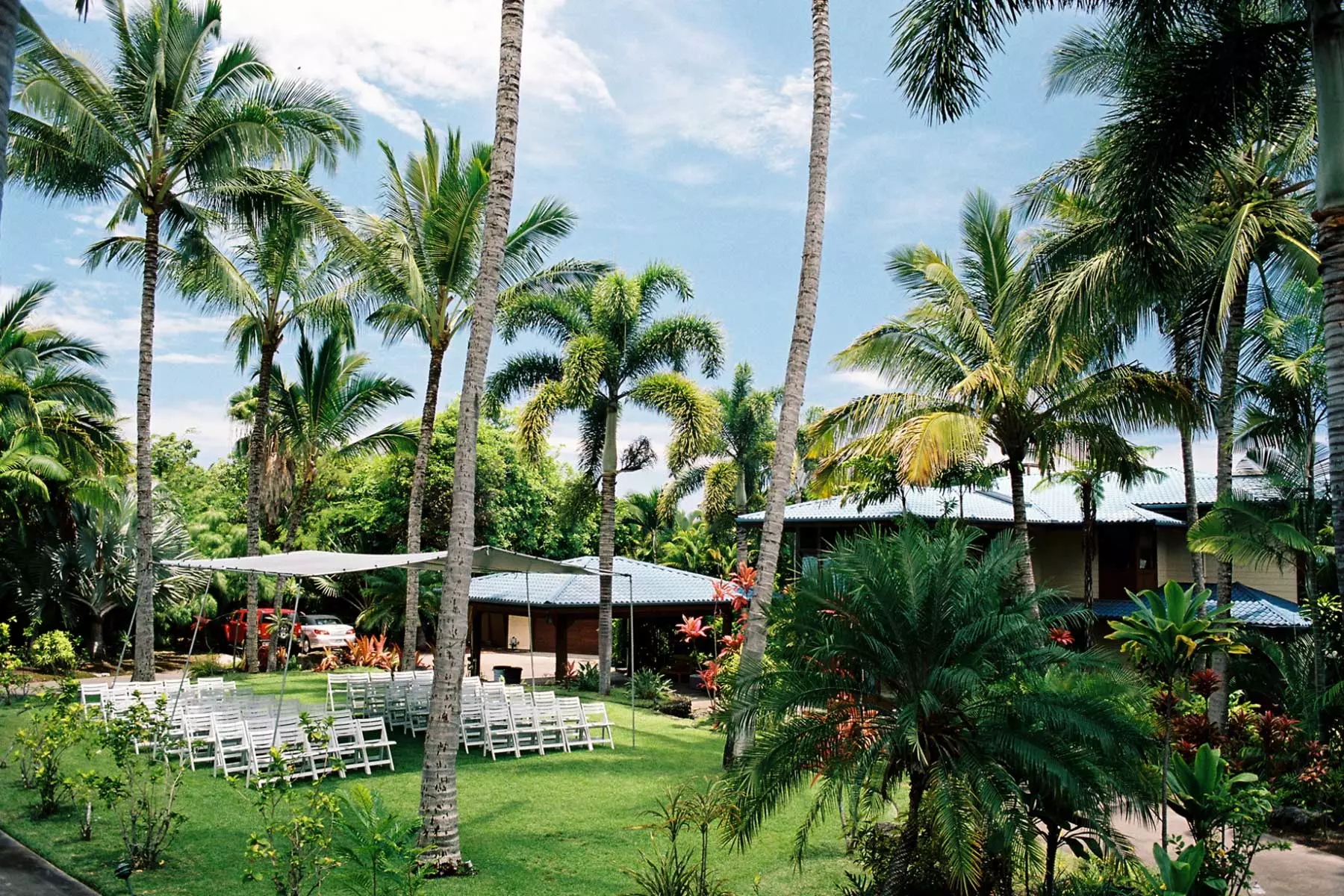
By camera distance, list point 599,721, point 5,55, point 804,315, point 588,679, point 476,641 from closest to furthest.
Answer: point 5,55
point 804,315
point 599,721
point 476,641
point 588,679

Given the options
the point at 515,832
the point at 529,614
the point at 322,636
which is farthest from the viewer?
the point at 322,636

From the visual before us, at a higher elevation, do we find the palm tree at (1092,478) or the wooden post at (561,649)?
the palm tree at (1092,478)

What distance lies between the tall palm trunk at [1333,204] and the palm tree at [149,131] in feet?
50.9

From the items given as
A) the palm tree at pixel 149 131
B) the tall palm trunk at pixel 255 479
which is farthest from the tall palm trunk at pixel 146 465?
the tall palm trunk at pixel 255 479

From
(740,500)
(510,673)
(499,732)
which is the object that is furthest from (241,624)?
(740,500)

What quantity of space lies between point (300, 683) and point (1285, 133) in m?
20.5

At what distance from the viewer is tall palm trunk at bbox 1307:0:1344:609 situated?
8266 mm

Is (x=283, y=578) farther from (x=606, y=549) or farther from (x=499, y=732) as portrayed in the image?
(x=499, y=732)

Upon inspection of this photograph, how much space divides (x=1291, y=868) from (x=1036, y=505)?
649 inches

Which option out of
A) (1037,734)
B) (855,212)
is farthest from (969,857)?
(855,212)

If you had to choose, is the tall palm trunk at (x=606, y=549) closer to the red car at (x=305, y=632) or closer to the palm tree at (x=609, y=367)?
the palm tree at (x=609, y=367)

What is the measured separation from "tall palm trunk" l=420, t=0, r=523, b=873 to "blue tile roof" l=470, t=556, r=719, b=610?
14250mm

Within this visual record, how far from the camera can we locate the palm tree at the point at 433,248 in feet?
62.7

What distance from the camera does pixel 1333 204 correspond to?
8258mm
